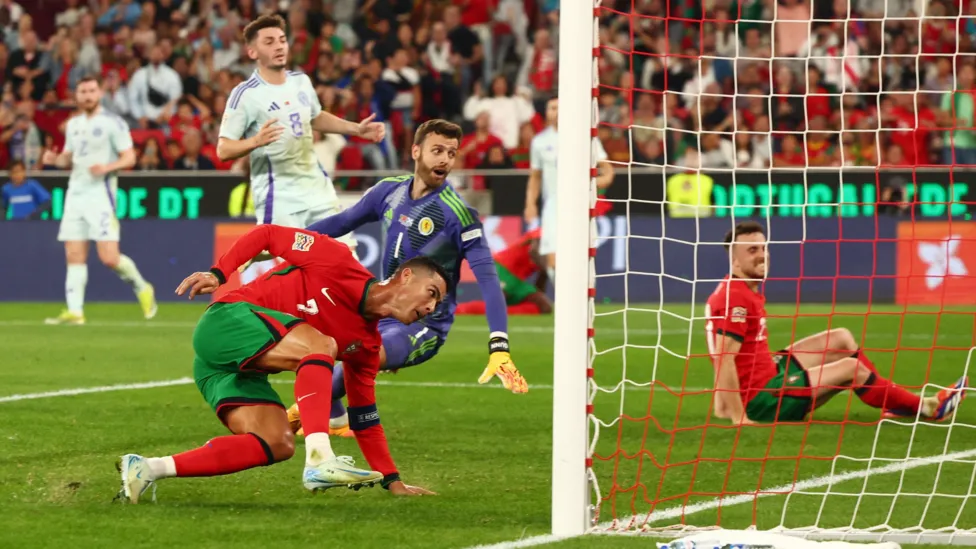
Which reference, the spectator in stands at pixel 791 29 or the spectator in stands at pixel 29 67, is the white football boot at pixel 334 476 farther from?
the spectator in stands at pixel 29 67

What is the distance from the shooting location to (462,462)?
21.8 feet

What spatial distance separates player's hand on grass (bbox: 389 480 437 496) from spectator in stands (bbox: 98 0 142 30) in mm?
17161

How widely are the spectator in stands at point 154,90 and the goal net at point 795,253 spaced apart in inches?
235

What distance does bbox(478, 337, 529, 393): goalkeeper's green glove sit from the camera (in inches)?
222

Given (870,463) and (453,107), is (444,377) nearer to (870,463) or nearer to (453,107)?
(870,463)

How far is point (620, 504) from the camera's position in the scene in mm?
5613

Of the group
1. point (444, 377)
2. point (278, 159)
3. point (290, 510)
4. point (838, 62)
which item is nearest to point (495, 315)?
point (290, 510)

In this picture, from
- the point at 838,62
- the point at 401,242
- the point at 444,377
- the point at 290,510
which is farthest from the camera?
the point at 838,62

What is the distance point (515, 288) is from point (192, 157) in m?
5.26

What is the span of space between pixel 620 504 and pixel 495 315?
41.2 inches

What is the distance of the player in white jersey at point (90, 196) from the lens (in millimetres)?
13922

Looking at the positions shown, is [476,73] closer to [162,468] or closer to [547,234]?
[547,234]

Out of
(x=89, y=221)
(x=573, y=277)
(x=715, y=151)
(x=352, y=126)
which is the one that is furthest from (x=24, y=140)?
(x=573, y=277)

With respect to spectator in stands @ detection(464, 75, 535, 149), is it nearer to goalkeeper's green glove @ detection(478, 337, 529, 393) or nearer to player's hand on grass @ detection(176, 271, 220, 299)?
goalkeeper's green glove @ detection(478, 337, 529, 393)
